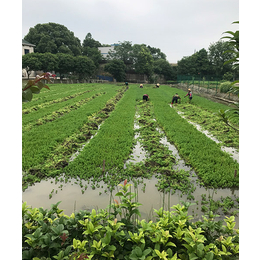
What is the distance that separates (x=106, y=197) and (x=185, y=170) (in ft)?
7.65

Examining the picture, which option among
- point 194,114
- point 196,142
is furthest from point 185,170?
point 194,114

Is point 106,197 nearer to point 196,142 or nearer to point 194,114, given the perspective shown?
point 196,142

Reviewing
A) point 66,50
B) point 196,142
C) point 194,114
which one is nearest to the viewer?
point 196,142

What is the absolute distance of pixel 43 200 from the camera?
404cm

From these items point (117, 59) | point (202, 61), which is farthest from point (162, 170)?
point (117, 59)

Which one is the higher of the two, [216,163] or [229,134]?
[229,134]

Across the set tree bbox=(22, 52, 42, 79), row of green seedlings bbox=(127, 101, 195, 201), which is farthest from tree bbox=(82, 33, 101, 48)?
row of green seedlings bbox=(127, 101, 195, 201)

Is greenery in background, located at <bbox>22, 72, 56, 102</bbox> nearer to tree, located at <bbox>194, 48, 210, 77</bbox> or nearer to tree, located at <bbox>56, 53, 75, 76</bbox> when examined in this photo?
tree, located at <bbox>56, 53, 75, 76</bbox>

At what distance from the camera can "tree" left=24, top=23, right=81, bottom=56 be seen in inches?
1619

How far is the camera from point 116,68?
148ft

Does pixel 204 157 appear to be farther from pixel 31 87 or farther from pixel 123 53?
pixel 123 53

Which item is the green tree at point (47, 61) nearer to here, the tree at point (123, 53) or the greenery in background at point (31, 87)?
the tree at point (123, 53)

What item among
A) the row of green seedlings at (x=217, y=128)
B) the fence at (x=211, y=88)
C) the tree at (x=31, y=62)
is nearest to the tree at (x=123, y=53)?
the tree at (x=31, y=62)

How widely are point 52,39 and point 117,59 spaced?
15529 millimetres
